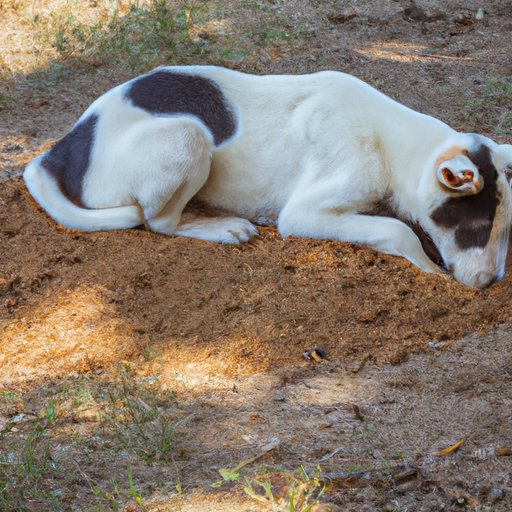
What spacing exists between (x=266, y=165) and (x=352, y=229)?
716 mm

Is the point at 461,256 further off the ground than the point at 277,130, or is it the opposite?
the point at 277,130

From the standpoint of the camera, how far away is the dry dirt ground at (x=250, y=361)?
140 inches

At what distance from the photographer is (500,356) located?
4.58 meters

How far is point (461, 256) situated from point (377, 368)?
4.58 ft

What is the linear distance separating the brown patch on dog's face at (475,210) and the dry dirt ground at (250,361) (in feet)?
0.95

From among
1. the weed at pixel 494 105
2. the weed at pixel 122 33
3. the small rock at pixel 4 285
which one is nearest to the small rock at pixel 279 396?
the small rock at pixel 4 285

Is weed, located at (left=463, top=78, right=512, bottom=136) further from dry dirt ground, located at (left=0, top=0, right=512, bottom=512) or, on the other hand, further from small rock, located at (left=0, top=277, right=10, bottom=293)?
small rock, located at (left=0, top=277, right=10, bottom=293)

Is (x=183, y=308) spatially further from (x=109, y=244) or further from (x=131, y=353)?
(x=109, y=244)

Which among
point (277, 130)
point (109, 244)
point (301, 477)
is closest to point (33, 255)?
point (109, 244)

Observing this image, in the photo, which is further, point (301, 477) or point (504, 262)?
point (504, 262)

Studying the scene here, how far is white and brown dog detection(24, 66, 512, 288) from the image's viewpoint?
5.77m

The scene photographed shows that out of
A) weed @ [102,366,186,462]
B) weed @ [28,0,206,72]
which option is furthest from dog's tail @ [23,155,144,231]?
weed @ [28,0,206,72]

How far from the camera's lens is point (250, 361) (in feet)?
15.2

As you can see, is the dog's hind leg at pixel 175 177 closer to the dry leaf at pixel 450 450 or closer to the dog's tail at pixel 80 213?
the dog's tail at pixel 80 213
